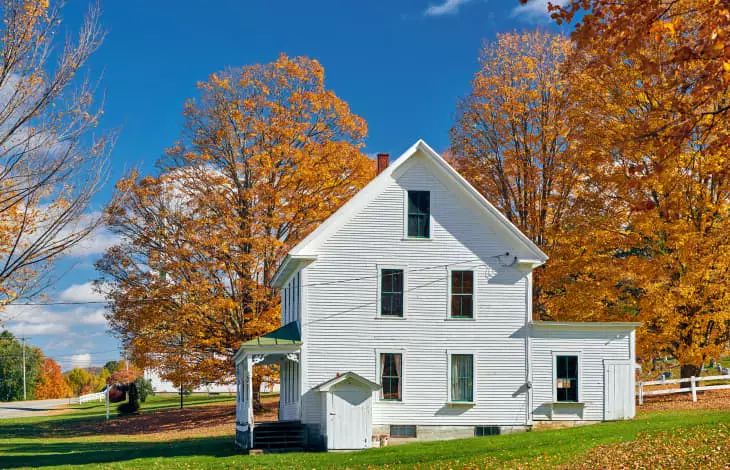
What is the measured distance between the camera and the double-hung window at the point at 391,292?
28.1 m

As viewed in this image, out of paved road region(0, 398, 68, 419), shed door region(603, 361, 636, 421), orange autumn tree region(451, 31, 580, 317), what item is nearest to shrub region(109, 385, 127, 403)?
paved road region(0, 398, 68, 419)

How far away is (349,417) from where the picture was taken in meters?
26.1

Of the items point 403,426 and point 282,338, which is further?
point 282,338

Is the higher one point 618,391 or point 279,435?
point 618,391

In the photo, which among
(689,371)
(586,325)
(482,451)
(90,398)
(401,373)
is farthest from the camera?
(90,398)

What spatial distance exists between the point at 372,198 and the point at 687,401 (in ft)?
44.2

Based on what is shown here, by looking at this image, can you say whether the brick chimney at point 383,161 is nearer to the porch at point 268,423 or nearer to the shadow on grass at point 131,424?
the porch at point 268,423

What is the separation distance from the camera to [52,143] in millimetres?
14930

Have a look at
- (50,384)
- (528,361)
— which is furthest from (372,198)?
(50,384)

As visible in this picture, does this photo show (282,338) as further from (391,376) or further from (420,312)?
(420,312)

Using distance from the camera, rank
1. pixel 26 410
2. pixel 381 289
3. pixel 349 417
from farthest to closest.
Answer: pixel 26 410
pixel 381 289
pixel 349 417

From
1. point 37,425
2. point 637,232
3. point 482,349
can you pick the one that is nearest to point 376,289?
point 482,349

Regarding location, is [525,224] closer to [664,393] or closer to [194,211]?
[664,393]

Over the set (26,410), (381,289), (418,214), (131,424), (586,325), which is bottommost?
(26,410)
